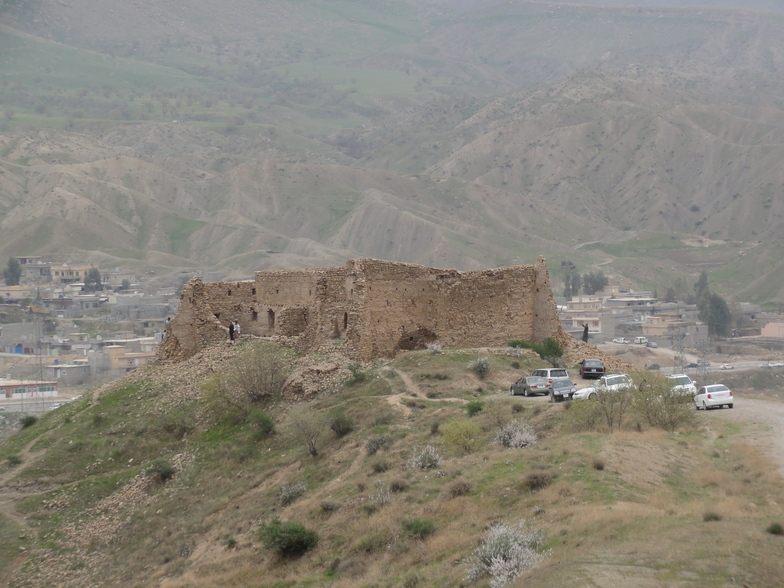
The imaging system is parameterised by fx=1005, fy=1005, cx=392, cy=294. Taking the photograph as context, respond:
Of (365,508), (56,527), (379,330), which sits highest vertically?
(379,330)

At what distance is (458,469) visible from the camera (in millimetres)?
21891

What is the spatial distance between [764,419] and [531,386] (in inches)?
267

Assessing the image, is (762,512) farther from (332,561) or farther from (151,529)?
(151,529)

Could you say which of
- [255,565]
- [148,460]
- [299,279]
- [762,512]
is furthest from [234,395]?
[762,512]

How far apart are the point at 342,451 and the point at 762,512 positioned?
487 inches

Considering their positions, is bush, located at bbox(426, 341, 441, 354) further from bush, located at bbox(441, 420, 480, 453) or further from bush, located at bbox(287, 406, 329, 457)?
bush, located at bbox(441, 420, 480, 453)

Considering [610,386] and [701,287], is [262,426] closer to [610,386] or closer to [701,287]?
[610,386]

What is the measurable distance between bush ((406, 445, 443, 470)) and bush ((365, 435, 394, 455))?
1906 mm

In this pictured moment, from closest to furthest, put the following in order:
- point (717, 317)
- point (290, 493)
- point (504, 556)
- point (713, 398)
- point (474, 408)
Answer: point (504, 556) < point (290, 493) < point (474, 408) < point (713, 398) < point (717, 317)

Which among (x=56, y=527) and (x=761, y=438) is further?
(x=56, y=527)

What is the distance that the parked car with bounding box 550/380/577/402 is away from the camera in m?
28.9

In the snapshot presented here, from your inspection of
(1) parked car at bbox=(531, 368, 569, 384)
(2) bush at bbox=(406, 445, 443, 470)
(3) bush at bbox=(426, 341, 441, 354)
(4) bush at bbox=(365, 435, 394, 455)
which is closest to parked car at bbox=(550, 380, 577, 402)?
(1) parked car at bbox=(531, 368, 569, 384)

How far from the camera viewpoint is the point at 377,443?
25.7 m

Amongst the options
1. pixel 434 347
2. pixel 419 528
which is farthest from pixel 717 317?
pixel 419 528
